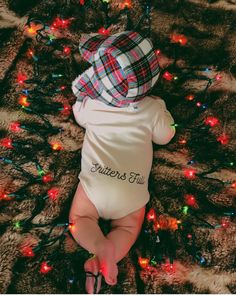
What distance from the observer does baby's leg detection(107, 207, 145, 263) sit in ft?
3.26

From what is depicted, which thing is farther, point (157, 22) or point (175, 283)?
point (157, 22)

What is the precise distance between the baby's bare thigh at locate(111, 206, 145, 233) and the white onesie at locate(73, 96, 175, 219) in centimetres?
2

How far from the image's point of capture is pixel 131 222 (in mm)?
1048

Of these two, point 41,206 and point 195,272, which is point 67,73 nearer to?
point 41,206

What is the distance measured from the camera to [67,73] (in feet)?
4.17

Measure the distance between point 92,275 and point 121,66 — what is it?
0.56 m

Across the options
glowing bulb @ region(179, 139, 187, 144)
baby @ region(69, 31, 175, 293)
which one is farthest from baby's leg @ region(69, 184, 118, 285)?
glowing bulb @ region(179, 139, 187, 144)

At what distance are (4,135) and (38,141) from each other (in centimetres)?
11

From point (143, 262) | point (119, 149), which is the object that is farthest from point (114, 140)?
point (143, 262)

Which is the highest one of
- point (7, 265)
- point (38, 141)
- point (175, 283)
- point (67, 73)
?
point (67, 73)

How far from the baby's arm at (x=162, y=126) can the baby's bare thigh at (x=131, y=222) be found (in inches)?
9.5

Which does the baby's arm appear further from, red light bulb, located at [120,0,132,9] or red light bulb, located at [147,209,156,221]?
red light bulb, located at [120,0,132,9]

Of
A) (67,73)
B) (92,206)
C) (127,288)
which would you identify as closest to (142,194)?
(92,206)

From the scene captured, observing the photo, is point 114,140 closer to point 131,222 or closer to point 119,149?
point 119,149
